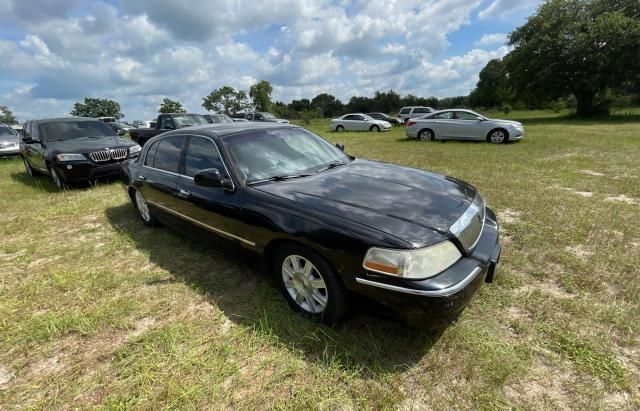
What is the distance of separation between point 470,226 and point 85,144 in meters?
7.83

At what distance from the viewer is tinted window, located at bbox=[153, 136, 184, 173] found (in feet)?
12.2

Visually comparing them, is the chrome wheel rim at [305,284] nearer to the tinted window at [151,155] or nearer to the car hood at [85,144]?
the tinted window at [151,155]

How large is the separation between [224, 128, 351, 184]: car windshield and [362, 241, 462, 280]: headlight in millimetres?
1333

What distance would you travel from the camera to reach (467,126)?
40.0 ft

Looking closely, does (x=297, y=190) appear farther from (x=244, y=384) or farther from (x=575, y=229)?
(x=575, y=229)

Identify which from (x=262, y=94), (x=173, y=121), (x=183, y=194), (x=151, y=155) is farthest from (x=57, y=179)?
(x=262, y=94)

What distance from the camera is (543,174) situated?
6656 mm

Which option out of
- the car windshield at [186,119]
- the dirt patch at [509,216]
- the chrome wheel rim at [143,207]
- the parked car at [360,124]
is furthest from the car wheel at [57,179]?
the parked car at [360,124]

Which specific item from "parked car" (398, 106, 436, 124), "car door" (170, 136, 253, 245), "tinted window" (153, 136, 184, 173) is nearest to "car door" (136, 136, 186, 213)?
"tinted window" (153, 136, 184, 173)

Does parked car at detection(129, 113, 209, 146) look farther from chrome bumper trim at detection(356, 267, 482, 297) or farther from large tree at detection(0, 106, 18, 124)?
large tree at detection(0, 106, 18, 124)

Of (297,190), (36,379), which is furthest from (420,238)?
(36,379)

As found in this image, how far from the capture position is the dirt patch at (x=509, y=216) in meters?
4.20

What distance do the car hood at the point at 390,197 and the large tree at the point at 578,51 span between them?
28768mm

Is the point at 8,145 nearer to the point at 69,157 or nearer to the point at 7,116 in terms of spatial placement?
the point at 69,157
